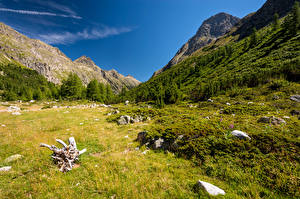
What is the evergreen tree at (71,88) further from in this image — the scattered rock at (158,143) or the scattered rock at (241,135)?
the scattered rock at (241,135)

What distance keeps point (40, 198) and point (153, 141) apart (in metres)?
5.21

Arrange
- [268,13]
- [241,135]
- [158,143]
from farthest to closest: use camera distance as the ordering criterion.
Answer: [268,13]
[158,143]
[241,135]

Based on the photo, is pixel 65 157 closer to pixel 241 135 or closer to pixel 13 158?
pixel 13 158

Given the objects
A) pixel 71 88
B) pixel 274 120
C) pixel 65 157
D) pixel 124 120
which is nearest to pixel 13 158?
pixel 65 157

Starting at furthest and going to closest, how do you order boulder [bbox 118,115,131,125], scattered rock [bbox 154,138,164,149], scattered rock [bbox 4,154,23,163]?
boulder [bbox 118,115,131,125]
scattered rock [bbox 154,138,164,149]
scattered rock [bbox 4,154,23,163]

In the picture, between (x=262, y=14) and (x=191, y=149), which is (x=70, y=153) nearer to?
(x=191, y=149)

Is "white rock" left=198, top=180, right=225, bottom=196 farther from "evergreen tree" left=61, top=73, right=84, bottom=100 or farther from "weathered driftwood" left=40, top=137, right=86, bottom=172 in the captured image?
"evergreen tree" left=61, top=73, right=84, bottom=100

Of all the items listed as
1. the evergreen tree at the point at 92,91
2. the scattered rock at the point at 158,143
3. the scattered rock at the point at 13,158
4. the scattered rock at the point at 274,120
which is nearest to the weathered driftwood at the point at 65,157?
the scattered rock at the point at 13,158

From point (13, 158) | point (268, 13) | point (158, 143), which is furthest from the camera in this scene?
point (268, 13)

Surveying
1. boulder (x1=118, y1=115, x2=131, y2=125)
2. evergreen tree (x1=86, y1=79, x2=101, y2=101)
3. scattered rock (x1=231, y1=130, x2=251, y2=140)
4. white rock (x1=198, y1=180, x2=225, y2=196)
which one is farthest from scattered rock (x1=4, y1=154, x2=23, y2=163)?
evergreen tree (x1=86, y1=79, x2=101, y2=101)

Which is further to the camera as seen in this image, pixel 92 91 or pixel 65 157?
pixel 92 91

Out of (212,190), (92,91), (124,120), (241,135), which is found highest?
(92,91)

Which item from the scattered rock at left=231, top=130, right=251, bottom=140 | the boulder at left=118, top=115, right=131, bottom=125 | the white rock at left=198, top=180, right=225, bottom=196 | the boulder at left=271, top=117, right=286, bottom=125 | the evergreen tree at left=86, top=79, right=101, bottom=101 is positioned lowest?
the white rock at left=198, top=180, right=225, bottom=196

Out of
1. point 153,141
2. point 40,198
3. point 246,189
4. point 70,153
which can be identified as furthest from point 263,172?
point 70,153
